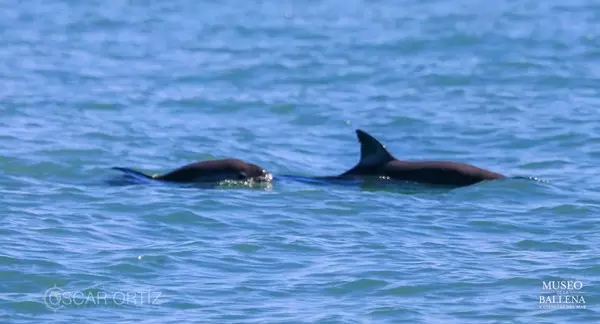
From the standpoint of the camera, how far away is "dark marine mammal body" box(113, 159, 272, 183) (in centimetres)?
1288

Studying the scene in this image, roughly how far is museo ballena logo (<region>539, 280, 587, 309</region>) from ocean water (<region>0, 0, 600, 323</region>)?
24mm

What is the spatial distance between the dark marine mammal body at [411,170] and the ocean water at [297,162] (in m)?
0.24

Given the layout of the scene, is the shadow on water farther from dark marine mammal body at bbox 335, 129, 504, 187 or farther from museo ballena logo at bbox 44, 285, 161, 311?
museo ballena logo at bbox 44, 285, 161, 311

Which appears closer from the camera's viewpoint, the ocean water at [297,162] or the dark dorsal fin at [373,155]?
the ocean water at [297,162]

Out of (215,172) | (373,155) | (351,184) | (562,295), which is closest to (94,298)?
(562,295)

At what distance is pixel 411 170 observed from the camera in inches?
512

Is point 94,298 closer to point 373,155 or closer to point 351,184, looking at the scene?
point 351,184

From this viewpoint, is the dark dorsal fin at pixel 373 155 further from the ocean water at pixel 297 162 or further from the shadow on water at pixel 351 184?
the ocean water at pixel 297 162

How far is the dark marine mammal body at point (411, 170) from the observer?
1285cm

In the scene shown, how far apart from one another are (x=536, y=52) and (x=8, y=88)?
9.33 meters

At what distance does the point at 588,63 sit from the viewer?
855 inches

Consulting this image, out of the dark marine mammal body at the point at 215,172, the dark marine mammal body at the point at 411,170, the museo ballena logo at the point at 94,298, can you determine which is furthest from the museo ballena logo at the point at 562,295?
the dark marine mammal body at the point at 215,172

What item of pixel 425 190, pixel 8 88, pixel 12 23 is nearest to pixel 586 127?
pixel 425 190

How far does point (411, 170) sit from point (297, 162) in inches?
76.1
